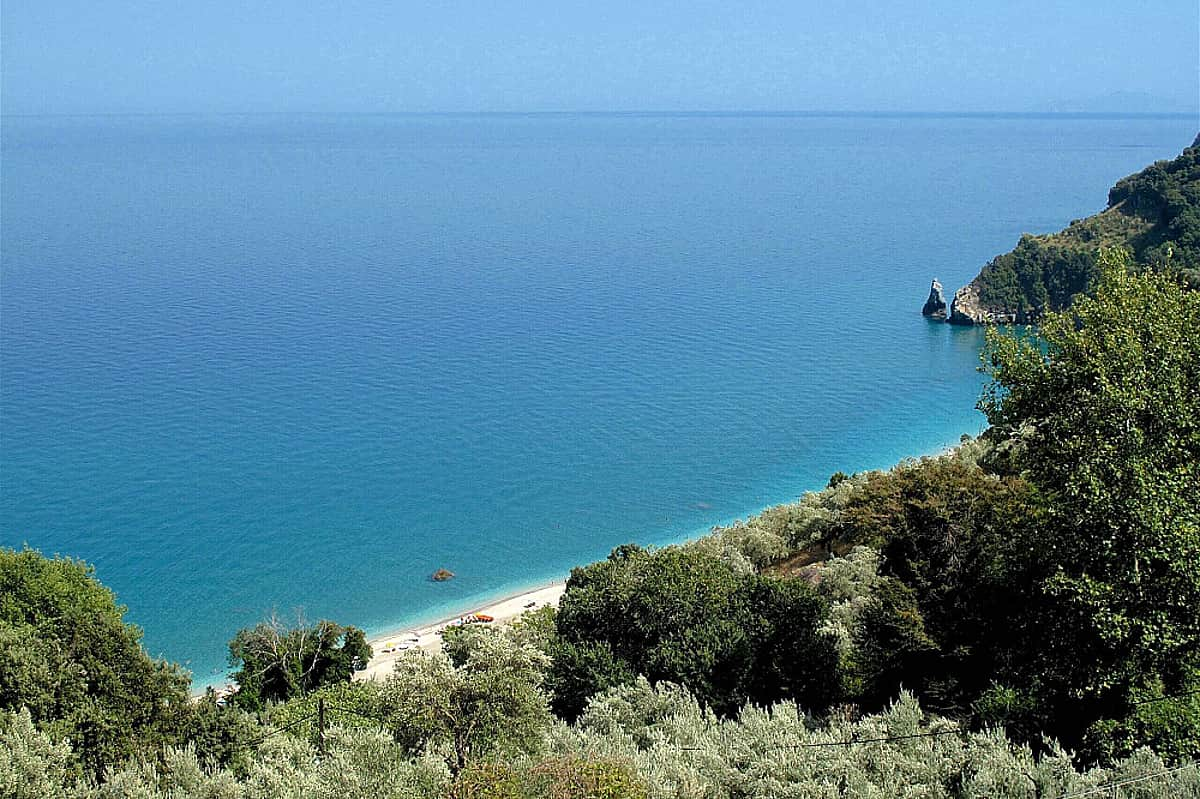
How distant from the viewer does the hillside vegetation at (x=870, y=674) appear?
11500 mm

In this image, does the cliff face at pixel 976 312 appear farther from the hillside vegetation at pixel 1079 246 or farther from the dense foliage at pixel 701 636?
the dense foliage at pixel 701 636

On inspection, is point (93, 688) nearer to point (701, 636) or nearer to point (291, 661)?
point (291, 661)

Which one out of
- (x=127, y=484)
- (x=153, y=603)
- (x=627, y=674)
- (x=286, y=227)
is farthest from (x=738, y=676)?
(x=286, y=227)

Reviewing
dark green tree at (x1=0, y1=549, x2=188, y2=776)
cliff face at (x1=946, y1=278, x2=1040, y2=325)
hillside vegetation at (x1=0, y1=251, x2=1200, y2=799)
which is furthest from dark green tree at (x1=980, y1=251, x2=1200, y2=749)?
cliff face at (x1=946, y1=278, x2=1040, y2=325)

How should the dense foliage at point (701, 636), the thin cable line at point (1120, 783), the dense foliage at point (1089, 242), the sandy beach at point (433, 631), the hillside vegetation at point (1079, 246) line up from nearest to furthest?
the thin cable line at point (1120, 783) < the dense foliage at point (701, 636) < the sandy beach at point (433, 631) < the dense foliage at point (1089, 242) < the hillside vegetation at point (1079, 246)

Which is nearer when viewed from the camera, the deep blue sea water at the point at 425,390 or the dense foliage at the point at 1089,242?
the deep blue sea water at the point at 425,390

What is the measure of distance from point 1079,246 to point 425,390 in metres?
48.7

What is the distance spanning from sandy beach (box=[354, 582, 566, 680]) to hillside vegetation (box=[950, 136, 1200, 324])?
4646 centimetres

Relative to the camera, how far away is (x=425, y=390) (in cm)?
5769

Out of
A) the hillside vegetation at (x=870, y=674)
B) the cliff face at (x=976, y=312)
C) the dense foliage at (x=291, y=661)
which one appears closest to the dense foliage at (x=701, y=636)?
the hillside vegetation at (x=870, y=674)

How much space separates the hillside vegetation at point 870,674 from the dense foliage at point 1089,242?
5635 centimetres

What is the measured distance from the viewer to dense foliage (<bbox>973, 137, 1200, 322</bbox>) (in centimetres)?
6619

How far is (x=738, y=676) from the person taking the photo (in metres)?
17.5

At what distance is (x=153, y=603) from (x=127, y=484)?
1125 centimetres
